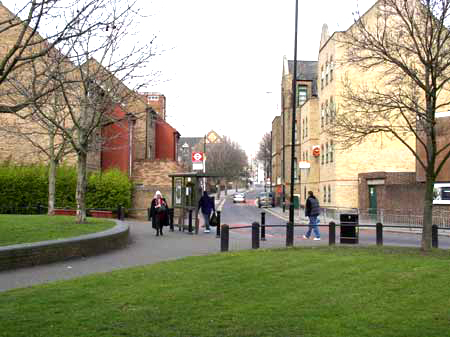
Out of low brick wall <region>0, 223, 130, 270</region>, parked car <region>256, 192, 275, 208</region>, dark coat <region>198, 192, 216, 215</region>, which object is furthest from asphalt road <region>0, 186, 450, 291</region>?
parked car <region>256, 192, 275, 208</region>

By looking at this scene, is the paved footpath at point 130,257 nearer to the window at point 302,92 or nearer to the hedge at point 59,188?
the hedge at point 59,188

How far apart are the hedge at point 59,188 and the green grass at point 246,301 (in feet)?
71.8

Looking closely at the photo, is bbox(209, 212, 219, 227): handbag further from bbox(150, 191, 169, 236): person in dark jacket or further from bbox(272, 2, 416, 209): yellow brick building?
bbox(272, 2, 416, 209): yellow brick building

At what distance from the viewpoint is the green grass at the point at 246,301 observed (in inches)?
247

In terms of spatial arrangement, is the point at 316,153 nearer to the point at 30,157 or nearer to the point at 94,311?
the point at 30,157

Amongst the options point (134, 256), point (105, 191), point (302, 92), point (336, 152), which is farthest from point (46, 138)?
point (302, 92)

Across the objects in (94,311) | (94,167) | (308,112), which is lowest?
(94,311)

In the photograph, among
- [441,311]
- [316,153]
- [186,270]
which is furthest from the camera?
[316,153]

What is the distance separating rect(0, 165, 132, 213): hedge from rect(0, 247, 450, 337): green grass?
71.8 ft

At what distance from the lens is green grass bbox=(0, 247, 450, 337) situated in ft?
20.6

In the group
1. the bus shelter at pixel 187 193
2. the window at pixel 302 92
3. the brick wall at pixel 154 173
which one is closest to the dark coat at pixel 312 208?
the bus shelter at pixel 187 193

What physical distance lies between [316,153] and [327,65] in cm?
771

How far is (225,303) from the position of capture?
765 centimetres

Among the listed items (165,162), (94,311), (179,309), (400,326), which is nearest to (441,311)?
(400,326)
